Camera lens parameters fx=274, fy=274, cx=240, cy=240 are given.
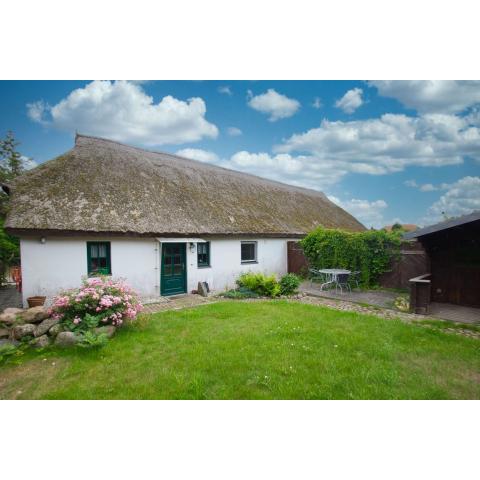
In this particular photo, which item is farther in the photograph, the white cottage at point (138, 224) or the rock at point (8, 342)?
the white cottage at point (138, 224)

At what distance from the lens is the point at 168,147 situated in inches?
574

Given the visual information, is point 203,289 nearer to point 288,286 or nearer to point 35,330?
point 288,286

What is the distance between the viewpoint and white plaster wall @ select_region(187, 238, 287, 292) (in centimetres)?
1097

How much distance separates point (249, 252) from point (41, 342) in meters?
9.14

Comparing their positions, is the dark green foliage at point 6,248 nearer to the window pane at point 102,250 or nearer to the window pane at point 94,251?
the window pane at point 94,251

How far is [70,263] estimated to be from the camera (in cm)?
845

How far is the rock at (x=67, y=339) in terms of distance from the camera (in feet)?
16.9

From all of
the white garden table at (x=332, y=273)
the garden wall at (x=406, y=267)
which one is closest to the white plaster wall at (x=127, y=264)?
the white garden table at (x=332, y=273)

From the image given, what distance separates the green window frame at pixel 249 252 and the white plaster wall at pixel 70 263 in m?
4.54

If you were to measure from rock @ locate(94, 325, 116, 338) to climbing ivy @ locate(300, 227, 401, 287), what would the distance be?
9.29 metres

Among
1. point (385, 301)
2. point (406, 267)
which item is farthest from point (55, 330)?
point (406, 267)

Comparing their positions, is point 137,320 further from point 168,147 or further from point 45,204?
point 168,147
